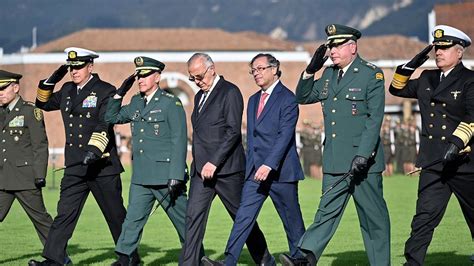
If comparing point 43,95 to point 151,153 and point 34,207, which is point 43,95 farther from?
point 151,153

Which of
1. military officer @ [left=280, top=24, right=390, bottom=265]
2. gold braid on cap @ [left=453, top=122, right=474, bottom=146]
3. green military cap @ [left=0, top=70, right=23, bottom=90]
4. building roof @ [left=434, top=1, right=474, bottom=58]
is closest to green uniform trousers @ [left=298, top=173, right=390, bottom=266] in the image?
military officer @ [left=280, top=24, right=390, bottom=265]

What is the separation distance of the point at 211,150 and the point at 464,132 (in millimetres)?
2229

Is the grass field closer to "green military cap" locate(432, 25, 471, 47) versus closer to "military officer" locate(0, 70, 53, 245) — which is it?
"military officer" locate(0, 70, 53, 245)

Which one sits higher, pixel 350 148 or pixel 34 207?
pixel 350 148

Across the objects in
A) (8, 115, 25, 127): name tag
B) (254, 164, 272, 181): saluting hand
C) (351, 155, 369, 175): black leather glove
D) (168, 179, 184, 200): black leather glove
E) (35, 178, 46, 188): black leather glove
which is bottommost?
(35, 178, 46, 188): black leather glove

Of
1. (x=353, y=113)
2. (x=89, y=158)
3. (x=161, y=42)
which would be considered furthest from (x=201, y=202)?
(x=161, y=42)

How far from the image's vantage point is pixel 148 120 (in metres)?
12.0

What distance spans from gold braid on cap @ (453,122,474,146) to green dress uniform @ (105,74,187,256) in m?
2.47

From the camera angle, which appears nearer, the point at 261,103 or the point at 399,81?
the point at 399,81

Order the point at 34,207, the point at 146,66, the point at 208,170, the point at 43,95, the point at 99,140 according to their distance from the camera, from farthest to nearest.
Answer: the point at 34,207 < the point at 43,95 < the point at 99,140 < the point at 146,66 < the point at 208,170

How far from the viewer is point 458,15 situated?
85.2 meters

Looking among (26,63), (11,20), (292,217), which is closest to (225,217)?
(292,217)

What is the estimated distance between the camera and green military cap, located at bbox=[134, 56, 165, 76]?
12016mm

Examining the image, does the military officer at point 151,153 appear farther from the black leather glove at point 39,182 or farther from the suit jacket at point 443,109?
the suit jacket at point 443,109
